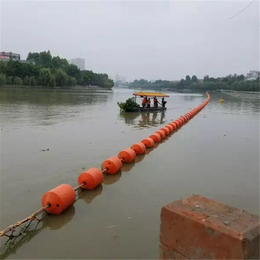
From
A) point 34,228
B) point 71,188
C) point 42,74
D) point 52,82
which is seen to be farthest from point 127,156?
point 42,74

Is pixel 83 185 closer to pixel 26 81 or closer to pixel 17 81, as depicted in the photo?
pixel 17 81

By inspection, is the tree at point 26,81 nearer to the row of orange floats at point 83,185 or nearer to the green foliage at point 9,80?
the green foliage at point 9,80

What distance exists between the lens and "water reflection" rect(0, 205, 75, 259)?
13.0 feet

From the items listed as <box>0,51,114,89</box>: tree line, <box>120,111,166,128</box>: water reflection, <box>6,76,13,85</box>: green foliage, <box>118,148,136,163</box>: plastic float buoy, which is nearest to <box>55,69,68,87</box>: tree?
<box>0,51,114,89</box>: tree line

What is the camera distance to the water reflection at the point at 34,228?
3.96 m

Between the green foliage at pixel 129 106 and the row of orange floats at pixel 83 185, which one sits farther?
the green foliage at pixel 129 106

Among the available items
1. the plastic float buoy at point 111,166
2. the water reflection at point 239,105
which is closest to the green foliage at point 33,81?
the water reflection at point 239,105

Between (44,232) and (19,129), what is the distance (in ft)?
30.3

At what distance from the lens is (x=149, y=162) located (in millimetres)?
8633

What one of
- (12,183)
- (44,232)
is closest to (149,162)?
(12,183)

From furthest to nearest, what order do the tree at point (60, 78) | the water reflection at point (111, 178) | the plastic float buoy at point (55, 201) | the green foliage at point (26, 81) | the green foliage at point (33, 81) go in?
1. the tree at point (60, 78)
2. the green foliage at point (26, 81)
3. the green foliage at point (33, 81)
4. the water reflection at point (111, 178)
5. the plastic float buoy at point (55, 201)

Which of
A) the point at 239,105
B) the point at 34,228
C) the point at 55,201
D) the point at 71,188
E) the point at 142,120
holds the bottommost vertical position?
the point at 34,228

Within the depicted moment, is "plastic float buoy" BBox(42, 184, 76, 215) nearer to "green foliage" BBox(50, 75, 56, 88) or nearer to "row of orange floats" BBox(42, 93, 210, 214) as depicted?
"row of orange floats" BBox(42, 93, 210, 214)

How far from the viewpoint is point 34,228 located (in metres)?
4.52
